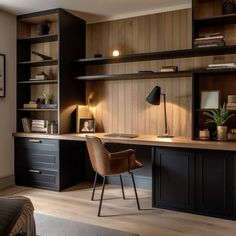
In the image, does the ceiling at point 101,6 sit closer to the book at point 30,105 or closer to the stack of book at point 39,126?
the book at point 30,105

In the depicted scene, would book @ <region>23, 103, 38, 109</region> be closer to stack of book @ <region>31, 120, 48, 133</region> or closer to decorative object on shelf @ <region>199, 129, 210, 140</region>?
stack of book @ <region>31, 120, 48, 133</region>

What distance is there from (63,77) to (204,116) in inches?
72.1

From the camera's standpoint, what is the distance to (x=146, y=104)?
145 inches

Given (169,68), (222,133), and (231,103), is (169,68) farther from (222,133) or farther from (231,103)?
(222,133)

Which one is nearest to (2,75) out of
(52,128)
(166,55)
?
(52,128)

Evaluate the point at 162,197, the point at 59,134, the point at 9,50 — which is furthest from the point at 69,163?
the point at 9,50

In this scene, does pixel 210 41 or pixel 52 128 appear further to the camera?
pixel 52 128

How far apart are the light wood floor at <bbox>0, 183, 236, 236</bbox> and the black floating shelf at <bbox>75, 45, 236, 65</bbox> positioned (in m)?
1.69

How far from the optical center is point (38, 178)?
12.3 feet

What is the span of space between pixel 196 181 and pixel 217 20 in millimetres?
1749

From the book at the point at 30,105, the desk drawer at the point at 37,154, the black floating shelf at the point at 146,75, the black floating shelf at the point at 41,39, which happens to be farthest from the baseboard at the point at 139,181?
the black floating shelf at the point at 41,39

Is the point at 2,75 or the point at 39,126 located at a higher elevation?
the point at 2,75

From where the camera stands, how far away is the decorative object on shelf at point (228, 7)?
118 inches

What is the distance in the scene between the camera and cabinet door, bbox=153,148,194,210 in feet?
9.39
